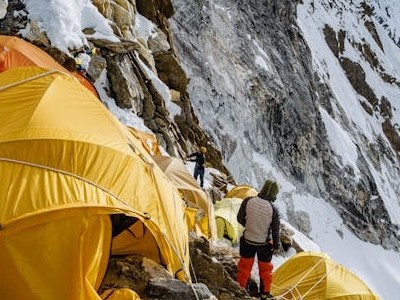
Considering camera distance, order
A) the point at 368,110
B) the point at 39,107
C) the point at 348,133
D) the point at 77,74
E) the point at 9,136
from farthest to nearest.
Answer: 1. the point at 368,110
2. the point at 348,133
3. the point at 77,74
4. the point at 39,107
5. the point at 9,136

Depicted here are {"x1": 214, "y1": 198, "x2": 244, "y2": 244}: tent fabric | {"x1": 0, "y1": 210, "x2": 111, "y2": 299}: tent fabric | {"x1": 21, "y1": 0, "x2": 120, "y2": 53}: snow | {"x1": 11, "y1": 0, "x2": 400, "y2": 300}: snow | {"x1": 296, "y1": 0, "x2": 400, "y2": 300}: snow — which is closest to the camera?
{"x1": 0, "y1": 210, "x2": 111, "y2": 299}: tent fabric

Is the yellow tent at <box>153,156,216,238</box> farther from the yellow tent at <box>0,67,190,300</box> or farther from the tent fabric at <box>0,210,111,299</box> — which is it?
the tent fabric at <box>0,210,111,299</box>

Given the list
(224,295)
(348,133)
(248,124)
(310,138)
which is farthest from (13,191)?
(348,133)

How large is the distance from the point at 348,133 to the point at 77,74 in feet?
119

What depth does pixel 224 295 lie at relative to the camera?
22.9 ft

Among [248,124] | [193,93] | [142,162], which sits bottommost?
[248,124]

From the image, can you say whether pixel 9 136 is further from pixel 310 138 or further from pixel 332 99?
pixel 332 99

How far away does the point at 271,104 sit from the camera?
123 feet

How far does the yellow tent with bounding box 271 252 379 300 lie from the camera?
10.2 m

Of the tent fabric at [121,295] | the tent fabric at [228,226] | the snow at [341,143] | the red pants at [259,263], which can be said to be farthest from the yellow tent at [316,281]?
the snow at [341,143]

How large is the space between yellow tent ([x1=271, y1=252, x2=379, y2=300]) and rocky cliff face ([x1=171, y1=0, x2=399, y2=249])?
20094mm

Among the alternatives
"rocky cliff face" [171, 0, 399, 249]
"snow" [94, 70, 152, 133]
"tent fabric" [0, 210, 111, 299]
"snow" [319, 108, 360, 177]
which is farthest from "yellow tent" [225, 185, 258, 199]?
"snow" [319, 108, 360, 177]

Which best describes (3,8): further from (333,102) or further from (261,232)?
(333,102)

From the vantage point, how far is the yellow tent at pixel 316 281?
10234mm
